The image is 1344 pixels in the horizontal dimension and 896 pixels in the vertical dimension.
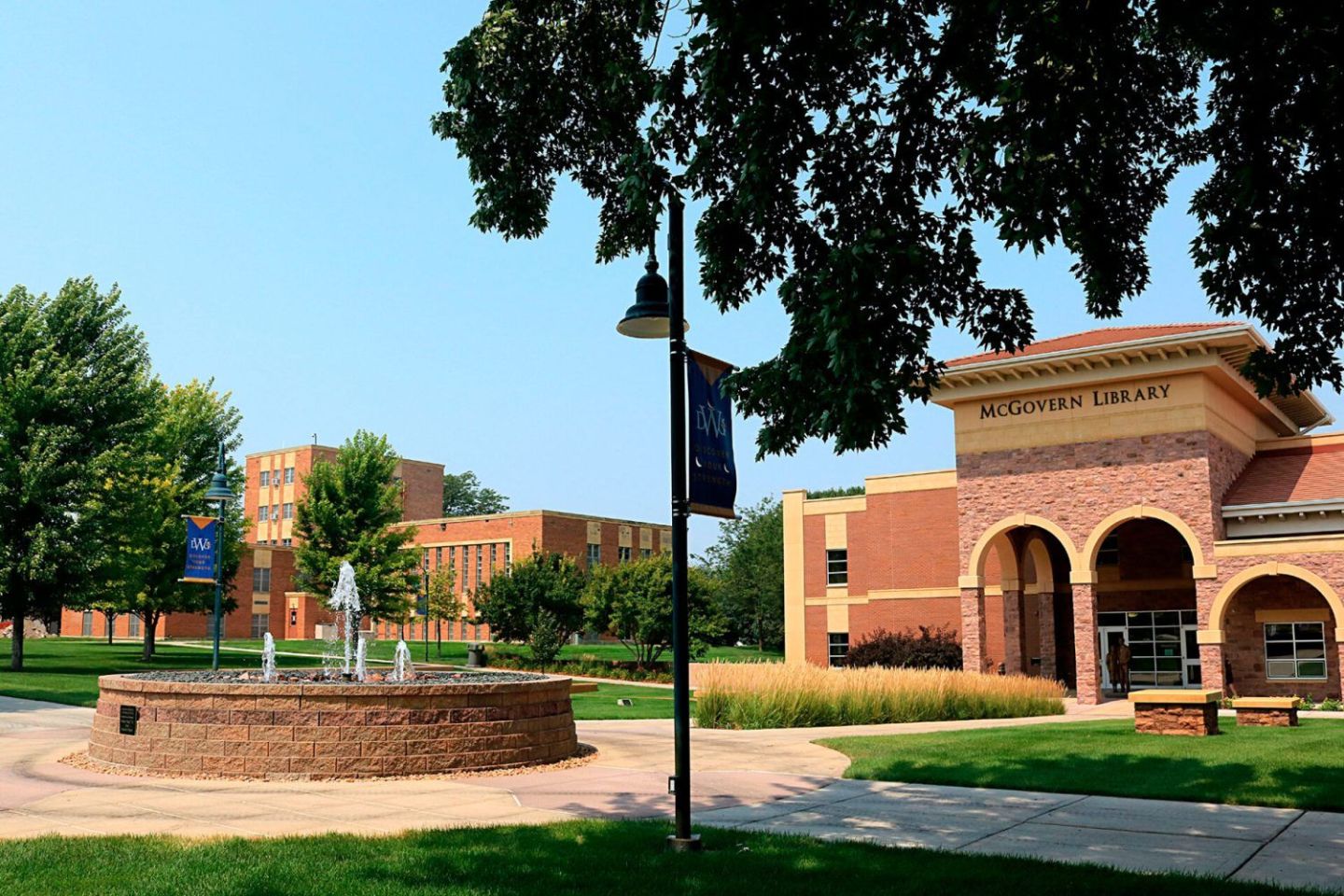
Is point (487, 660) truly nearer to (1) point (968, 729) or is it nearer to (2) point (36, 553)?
(2) point (36, 553)

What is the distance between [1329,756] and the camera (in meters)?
14.4

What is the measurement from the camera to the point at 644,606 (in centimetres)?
4441

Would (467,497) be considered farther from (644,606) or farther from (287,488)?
(644,606)

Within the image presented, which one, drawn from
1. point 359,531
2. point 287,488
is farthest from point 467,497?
point 359,531

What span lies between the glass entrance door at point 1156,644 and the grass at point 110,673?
15421mm

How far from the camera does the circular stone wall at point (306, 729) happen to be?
12195 millimetres

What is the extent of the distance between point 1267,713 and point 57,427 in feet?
104

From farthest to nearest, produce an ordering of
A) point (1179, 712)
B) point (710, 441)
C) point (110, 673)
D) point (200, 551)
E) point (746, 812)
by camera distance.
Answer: point (110, 673) < point (200, 551) < point (1179, 712) < point (746, 812) < point (710, 441)

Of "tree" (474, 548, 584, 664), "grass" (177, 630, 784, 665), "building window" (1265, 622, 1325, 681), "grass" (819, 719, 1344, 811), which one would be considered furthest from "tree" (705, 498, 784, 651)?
"grass" (819, 719, 1344, 811)

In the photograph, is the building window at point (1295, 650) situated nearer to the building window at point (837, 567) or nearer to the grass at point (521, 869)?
the building window at point (837, 567)

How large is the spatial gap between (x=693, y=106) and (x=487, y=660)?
136ft

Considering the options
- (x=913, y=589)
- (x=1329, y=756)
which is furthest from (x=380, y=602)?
(x=1329, y=756)

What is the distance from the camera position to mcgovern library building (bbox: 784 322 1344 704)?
3078 centimetres

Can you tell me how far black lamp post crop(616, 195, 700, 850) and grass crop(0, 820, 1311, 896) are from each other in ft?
1.65
